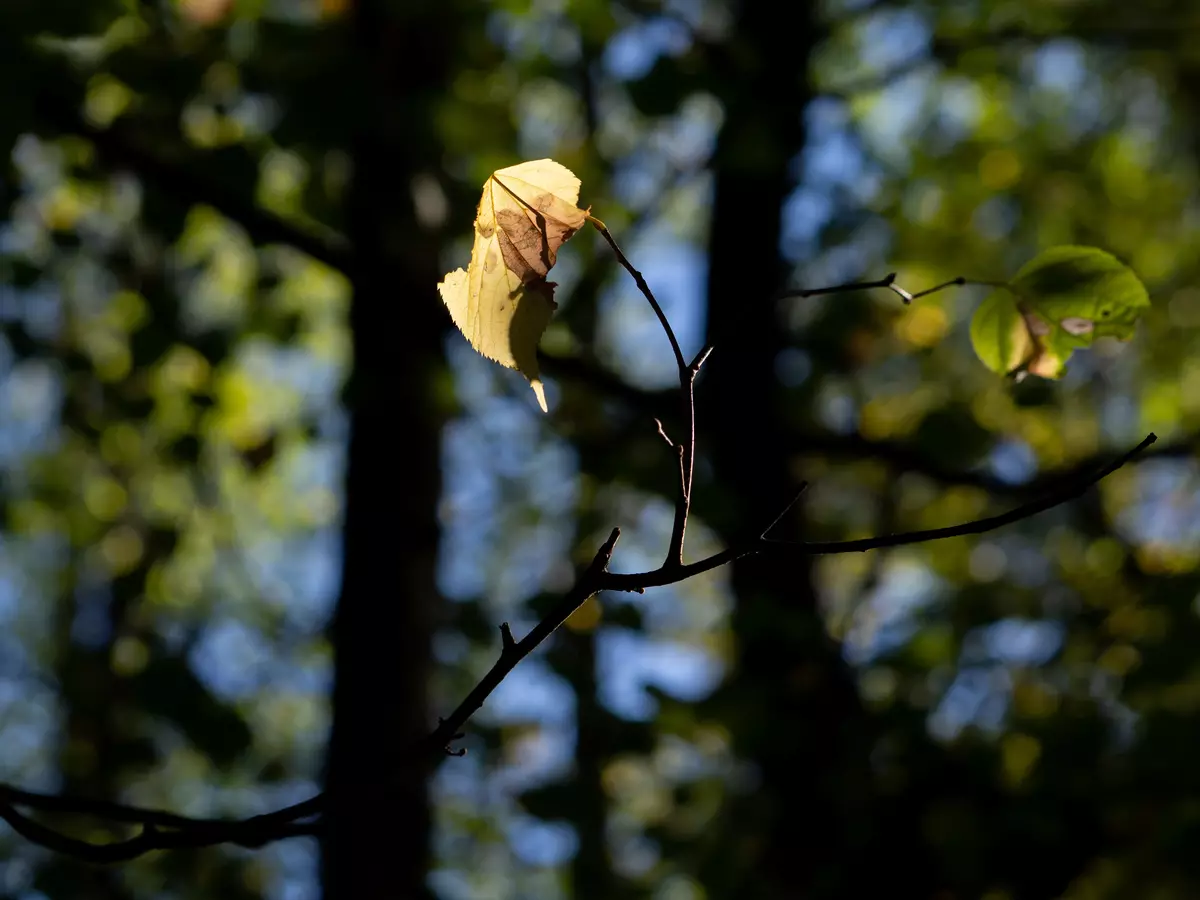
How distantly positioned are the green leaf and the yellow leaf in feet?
1.71

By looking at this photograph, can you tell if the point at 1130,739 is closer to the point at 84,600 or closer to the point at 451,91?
the point at 451,91

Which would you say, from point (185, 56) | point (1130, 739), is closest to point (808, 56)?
point (185, 56)

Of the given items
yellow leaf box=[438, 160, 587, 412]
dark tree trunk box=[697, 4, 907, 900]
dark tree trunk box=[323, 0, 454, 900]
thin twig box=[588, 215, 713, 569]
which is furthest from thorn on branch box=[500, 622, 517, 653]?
dark tree trunk box=[323, 0, 454, 900]

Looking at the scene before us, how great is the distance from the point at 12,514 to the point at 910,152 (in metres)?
3.58

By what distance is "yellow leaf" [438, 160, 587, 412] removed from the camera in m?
0.89

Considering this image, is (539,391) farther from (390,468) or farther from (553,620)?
(390,468)

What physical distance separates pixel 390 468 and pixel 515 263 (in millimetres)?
Answer: 2044

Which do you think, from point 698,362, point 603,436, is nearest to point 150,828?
point 698,362

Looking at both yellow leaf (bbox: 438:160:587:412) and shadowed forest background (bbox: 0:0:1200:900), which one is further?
shadowed forest background (bbox: 0:0:1200:900)

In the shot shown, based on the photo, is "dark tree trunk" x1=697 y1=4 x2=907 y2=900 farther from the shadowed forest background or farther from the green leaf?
the green leaf

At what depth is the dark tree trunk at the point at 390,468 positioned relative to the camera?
234 cm

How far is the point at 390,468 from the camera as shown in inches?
113

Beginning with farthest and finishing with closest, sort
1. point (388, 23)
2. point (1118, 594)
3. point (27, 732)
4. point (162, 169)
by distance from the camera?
point (27, 732)
point (1118, 594)
point (388, 23)
point (162, 169)

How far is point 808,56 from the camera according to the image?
8.99ft
